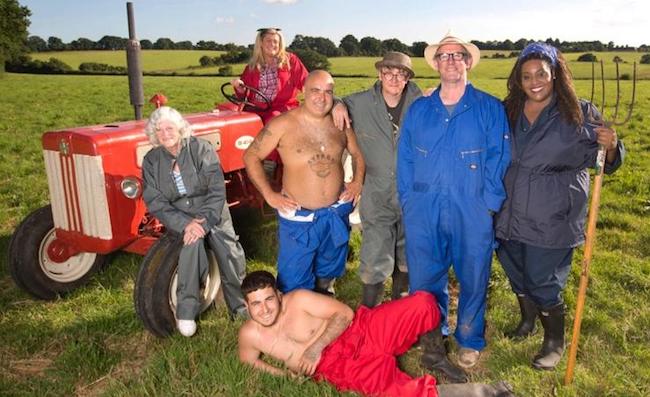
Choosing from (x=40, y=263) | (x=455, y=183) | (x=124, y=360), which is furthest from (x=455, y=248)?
(x=40, y=263)

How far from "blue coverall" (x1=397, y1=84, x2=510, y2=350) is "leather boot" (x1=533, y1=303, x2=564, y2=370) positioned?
0.44m

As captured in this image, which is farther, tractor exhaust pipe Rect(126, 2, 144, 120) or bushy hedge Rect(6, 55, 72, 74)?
bushy hedge Rect(6, 55, 72, 74)

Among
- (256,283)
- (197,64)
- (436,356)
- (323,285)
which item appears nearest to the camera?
(256,283)

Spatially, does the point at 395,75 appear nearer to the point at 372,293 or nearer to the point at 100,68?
the point at 372,293

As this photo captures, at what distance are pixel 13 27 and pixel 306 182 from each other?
5170 cm

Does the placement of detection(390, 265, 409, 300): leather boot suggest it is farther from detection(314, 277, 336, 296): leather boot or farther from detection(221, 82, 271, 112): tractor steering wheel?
detection(221, 82, 271, 112): tractor steering wheel

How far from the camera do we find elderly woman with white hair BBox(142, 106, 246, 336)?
3703mm

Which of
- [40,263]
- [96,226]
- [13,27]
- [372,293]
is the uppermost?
[13,27]

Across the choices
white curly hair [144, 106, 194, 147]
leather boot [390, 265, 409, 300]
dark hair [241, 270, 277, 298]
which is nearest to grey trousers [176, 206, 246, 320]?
white curly hair [144, 106, 194, 147]

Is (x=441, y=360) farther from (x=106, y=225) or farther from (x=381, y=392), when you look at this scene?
(x=106, y=225)

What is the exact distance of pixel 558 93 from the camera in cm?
323

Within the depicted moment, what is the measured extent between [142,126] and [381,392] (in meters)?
2.67

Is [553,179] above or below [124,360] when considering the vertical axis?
above

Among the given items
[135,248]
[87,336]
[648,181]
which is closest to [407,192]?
[135,248]
